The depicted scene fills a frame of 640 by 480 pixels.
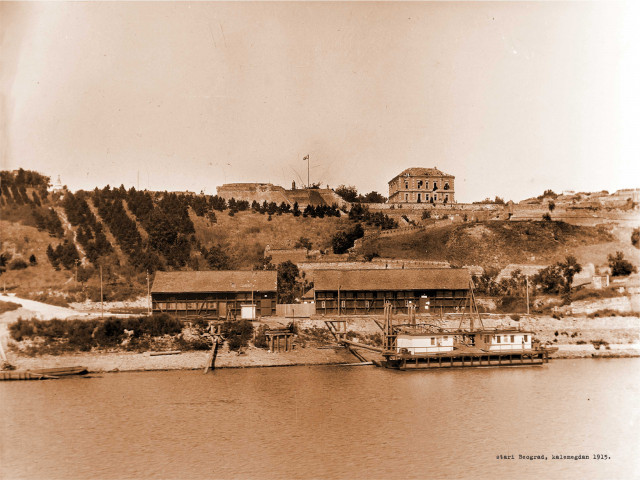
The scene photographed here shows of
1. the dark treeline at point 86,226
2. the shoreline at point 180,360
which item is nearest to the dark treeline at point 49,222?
the dark treeline at point 86,226

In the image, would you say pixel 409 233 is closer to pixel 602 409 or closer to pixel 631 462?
pixel 602 409

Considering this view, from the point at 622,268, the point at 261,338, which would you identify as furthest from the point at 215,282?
the point at 622,268

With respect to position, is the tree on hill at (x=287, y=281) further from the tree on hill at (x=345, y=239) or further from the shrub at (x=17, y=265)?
the shrub at (x=17, y=265)

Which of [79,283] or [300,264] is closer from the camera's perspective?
[79,283]

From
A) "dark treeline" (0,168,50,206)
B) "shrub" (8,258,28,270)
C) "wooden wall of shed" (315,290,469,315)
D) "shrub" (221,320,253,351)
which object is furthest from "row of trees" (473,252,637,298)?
"dark treeline" (0,168,50,206)

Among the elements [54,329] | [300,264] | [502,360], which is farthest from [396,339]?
[300,264]

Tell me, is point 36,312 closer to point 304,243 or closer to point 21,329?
point 21,329
